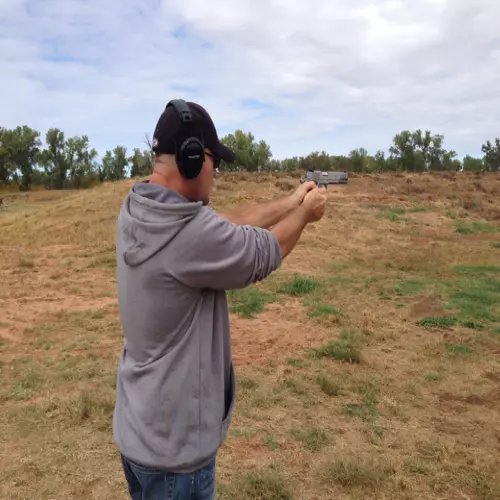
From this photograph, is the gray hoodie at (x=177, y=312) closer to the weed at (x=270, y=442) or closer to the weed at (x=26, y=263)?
the weed at (x=270, y=442)

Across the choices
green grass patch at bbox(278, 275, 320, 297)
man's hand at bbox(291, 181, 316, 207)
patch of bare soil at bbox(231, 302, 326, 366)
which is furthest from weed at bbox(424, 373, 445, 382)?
man's hand at bbox(291, 181, 316, 207)

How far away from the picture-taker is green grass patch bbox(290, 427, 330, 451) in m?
3.83

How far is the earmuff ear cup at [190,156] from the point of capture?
1462mm

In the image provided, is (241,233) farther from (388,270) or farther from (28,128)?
(28,128)

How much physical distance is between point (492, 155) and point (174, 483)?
4898 centimetres

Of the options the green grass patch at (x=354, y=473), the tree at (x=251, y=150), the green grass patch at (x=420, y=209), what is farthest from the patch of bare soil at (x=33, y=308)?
the tree at (x=251, y=150)

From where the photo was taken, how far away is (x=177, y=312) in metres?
1.49

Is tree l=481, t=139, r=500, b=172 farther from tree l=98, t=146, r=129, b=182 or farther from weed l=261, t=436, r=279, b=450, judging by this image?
weed l=261, t=436, r=279, b=450

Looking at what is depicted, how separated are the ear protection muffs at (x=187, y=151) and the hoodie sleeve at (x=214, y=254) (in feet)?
0.42

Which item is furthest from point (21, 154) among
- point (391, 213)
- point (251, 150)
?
point (391, 213)

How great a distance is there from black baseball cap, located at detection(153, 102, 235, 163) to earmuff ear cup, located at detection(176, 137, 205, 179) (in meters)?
0.03

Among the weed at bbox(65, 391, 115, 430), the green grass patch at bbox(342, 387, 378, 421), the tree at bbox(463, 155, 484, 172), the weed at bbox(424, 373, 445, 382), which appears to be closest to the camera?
the weed at bbox(65, 391, 115, 430)

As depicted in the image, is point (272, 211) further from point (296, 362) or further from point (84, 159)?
point (84, 159)

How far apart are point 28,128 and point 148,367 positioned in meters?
50.6
